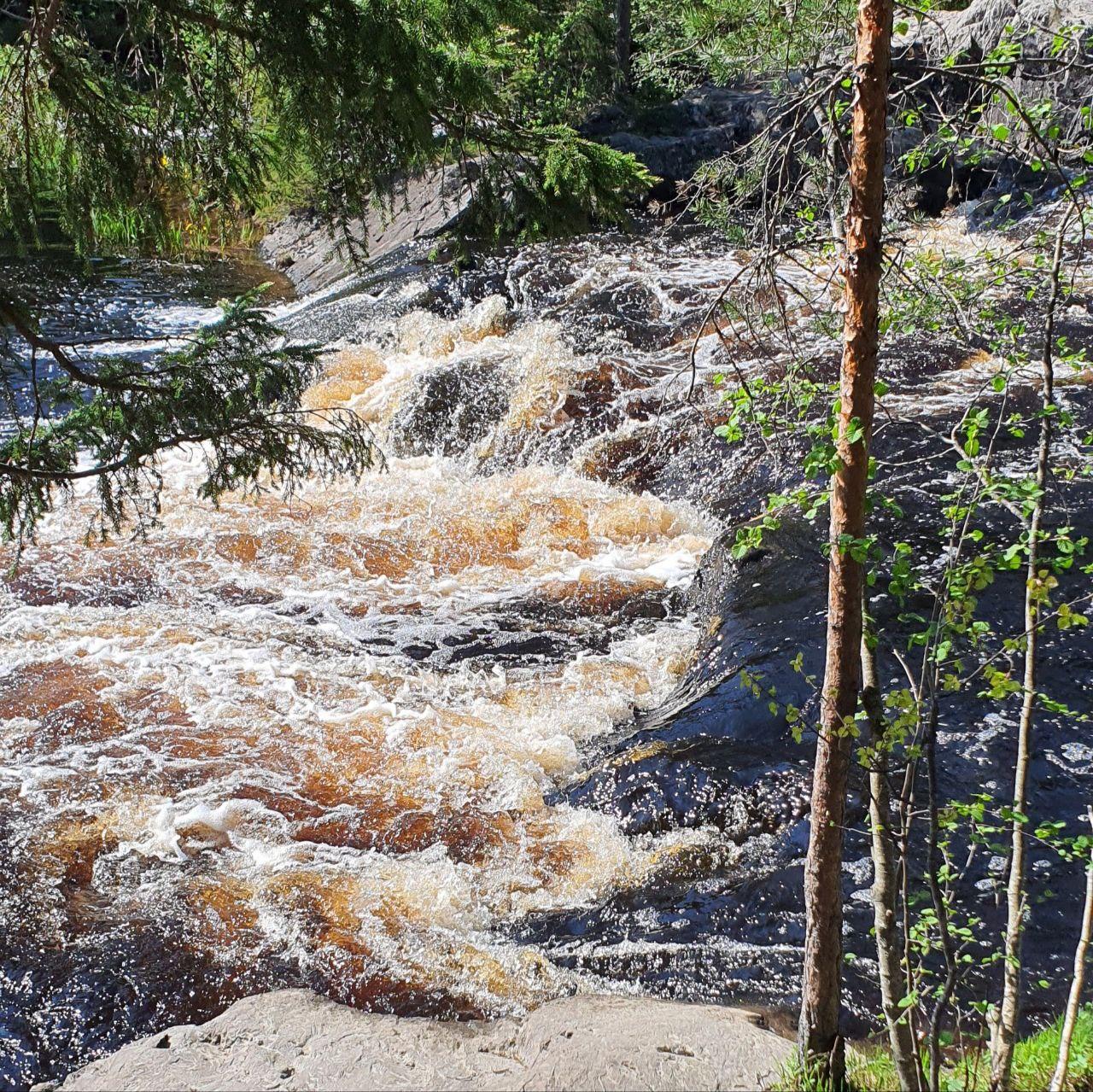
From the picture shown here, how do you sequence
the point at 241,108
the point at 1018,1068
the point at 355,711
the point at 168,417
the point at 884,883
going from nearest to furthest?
1. the point at 884,883
2. the point at 1018,1068
3. the point at 241,108
4. the point at 168,417
5. the point at 355,711

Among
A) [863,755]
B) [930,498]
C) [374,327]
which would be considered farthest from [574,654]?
[374,327]

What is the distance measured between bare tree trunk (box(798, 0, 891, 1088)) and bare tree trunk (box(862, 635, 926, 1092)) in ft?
0.15

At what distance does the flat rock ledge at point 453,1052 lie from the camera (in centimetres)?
344

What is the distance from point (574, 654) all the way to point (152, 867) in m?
3.14

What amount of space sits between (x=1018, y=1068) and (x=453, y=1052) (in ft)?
6.32

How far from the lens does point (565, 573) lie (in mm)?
8500

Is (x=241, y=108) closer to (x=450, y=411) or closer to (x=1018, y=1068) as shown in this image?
(x=1018, y=1068)

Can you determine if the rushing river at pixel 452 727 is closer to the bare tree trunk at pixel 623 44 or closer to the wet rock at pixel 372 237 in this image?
the wet rock at pixel 372 237

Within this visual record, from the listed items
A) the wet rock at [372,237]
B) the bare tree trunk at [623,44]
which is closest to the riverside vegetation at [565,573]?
the wet rock at [372,237]

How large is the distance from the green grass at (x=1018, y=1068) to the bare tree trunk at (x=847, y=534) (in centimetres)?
17

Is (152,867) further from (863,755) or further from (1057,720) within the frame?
(1057,720)

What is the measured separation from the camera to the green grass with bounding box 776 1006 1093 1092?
3.07 metres

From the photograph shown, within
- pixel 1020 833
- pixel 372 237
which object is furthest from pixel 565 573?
pixel 372 237

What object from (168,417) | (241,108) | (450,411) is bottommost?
(450,411)
